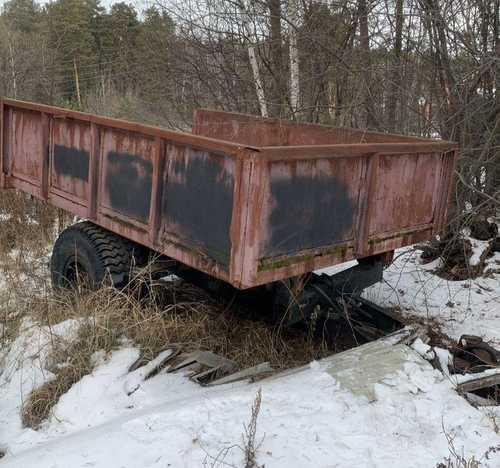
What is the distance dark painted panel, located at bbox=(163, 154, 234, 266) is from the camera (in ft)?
10.9

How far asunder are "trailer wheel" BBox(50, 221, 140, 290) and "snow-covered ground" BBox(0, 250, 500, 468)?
0.71 metres

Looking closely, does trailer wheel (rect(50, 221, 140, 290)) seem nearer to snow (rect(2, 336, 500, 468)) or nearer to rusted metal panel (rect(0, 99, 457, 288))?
rusted metal panel (rect(0, 99, 457, 288))

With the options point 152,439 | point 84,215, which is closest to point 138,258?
point 84,215

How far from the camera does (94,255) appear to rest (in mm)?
4438

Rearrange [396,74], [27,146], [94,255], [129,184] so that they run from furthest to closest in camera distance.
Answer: [396,74] < [27,146] < [94,255] < [129,184]

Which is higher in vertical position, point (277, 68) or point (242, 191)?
point (277, 68)

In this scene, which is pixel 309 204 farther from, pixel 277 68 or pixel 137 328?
pixel 277 68

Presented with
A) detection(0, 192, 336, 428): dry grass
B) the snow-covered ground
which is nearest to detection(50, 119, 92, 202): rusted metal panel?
detection(0, 192, 336, 428): dry grass

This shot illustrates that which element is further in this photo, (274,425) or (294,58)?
(294,58)

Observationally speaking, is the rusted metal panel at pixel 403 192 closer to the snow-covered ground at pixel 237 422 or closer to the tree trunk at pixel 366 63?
the snow-covered ground at pixel 237 422

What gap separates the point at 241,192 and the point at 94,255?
1767mm

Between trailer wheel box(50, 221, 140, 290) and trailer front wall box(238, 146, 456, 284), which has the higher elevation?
trailer front wall box(238, 146, 456, 284)

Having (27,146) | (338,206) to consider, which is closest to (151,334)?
(338,206)

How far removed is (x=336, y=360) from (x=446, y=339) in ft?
4.94
